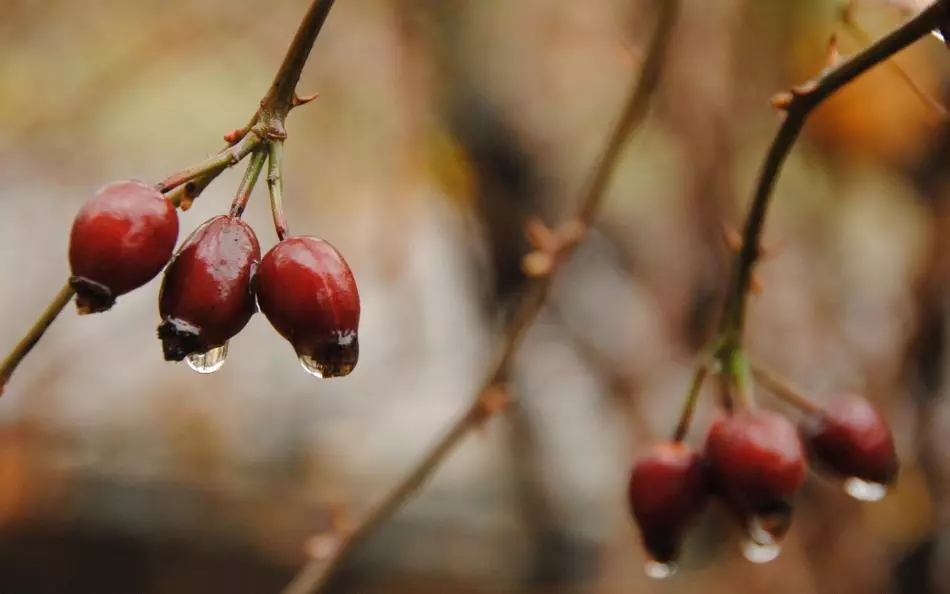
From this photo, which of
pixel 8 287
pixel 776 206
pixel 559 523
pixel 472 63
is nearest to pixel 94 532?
pixel 8 287

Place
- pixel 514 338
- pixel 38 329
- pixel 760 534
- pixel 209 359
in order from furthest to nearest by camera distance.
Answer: pixel 514 338, pixel 760 534, pixel 209 359, pixel 38 329

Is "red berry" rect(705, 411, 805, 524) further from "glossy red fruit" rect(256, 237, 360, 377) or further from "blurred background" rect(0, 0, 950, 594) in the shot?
"blurred background" rect(0, 0, 950, 594)

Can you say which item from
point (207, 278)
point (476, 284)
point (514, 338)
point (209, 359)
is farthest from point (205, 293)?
point (476, 284)

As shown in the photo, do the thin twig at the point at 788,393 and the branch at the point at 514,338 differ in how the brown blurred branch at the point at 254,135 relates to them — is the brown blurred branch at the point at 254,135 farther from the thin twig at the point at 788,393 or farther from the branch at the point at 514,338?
the branch at the point at 514,338

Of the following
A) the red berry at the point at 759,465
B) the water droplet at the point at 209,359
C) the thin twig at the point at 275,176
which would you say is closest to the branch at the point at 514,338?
the red berry at the point at 759,465

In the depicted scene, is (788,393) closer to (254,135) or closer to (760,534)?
(760,534)

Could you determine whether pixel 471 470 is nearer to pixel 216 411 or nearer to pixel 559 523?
pixel 559 523

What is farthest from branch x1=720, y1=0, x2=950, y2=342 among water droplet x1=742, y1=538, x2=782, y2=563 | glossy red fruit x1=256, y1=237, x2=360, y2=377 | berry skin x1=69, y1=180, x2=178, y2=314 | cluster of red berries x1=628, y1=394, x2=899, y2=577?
berry skin x1=69, y1=180, x2=178, y2=314
